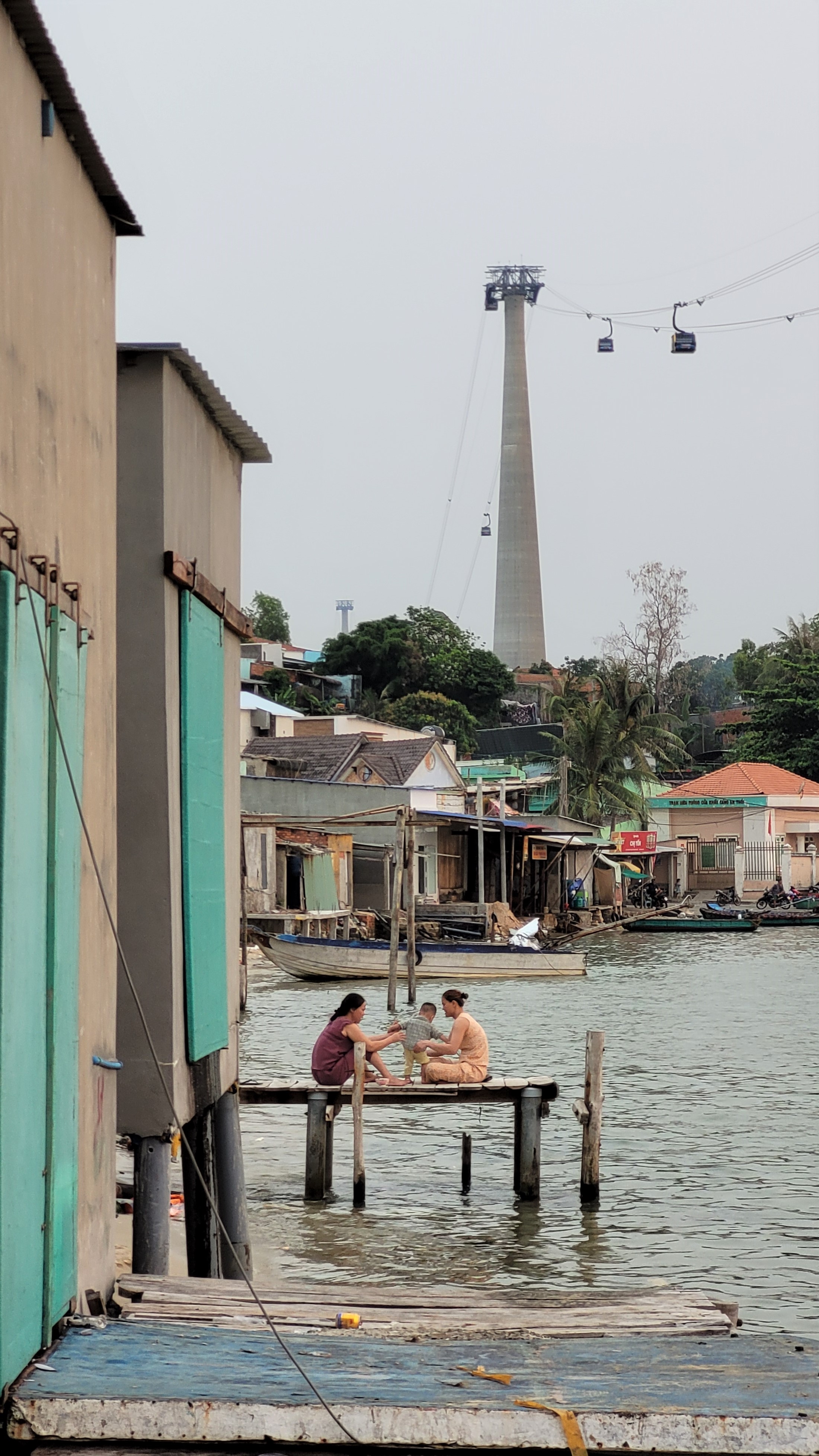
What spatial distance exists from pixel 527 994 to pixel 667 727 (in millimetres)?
44686

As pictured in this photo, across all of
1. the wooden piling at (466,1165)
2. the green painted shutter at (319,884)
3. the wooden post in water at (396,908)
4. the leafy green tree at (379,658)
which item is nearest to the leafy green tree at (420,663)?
the leafy green tree at (379,658)

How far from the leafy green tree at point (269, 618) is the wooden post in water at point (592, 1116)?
71188 millimetres

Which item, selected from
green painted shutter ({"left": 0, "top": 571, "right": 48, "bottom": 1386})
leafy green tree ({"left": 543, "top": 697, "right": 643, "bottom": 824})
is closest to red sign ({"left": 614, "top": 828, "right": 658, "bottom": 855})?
leafy green tree ({"left": 543, "top": 697, "right": 643, "bottom": 824})

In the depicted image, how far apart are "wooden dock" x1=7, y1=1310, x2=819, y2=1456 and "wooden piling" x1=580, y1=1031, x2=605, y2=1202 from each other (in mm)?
7246

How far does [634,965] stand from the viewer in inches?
1575

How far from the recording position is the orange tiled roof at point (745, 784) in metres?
64.3

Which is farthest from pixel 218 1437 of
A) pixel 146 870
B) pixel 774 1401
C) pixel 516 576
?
pixel 516 576

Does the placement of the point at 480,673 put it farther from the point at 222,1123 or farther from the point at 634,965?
the point at 222,1123

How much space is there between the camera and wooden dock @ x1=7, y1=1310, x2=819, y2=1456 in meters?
4.77

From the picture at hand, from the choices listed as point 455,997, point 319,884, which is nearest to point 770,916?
point 319,884

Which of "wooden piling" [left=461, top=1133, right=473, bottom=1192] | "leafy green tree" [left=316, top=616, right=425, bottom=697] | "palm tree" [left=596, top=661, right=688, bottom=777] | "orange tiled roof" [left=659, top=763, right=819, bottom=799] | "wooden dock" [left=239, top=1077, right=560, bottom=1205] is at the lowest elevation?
"wooden piling" [left=461, top=1133, right=473, bottom=1192]

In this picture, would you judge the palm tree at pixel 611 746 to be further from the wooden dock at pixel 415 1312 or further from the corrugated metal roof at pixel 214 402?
the wooden dock at pixel 415 1312

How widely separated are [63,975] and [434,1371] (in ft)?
6.18

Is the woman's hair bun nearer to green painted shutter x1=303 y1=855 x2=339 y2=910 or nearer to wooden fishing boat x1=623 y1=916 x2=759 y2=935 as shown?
green painted shutter x1=303 y1=855 x2=339 y2=910
